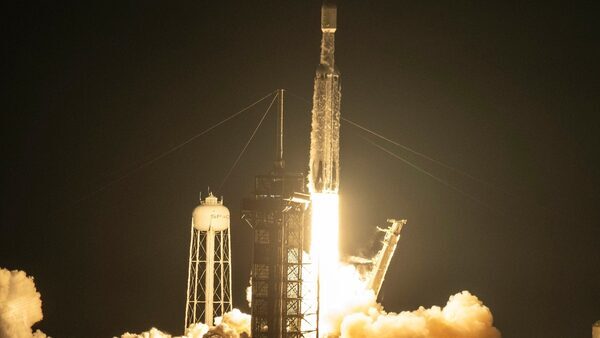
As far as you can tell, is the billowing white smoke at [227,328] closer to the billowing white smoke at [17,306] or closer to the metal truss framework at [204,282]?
the metal truss framework at [204,282]

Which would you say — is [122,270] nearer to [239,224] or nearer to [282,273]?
[239,224]

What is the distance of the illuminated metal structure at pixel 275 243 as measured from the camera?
3000 cm

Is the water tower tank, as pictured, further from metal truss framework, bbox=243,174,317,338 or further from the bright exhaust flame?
metal truss framework, bbox=243,174,317,338

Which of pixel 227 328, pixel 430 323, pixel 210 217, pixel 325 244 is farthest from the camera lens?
pixel 210 217

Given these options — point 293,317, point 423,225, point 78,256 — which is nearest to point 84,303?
point 78,256

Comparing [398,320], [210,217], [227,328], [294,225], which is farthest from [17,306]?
[398,320]

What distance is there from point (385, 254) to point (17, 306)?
1072cm

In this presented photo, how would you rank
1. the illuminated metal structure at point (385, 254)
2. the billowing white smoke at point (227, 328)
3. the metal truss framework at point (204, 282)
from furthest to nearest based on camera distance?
the metal truss framework at point (204, 282) < the illuminated metal structure at point (385, 254) < the billowing white smoke at point (227, 328)

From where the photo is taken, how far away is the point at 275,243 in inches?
1180

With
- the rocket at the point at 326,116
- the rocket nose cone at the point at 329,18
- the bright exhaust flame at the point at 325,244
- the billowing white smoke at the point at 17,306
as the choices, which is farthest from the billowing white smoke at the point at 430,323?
the billowing white smoke at the point at 17,306

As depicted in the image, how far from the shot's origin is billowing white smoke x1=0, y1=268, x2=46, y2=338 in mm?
34219

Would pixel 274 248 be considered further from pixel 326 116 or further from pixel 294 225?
pixel 326 116

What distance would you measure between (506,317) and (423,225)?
4104 mm

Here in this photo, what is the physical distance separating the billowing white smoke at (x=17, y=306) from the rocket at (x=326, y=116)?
9.51 metres
